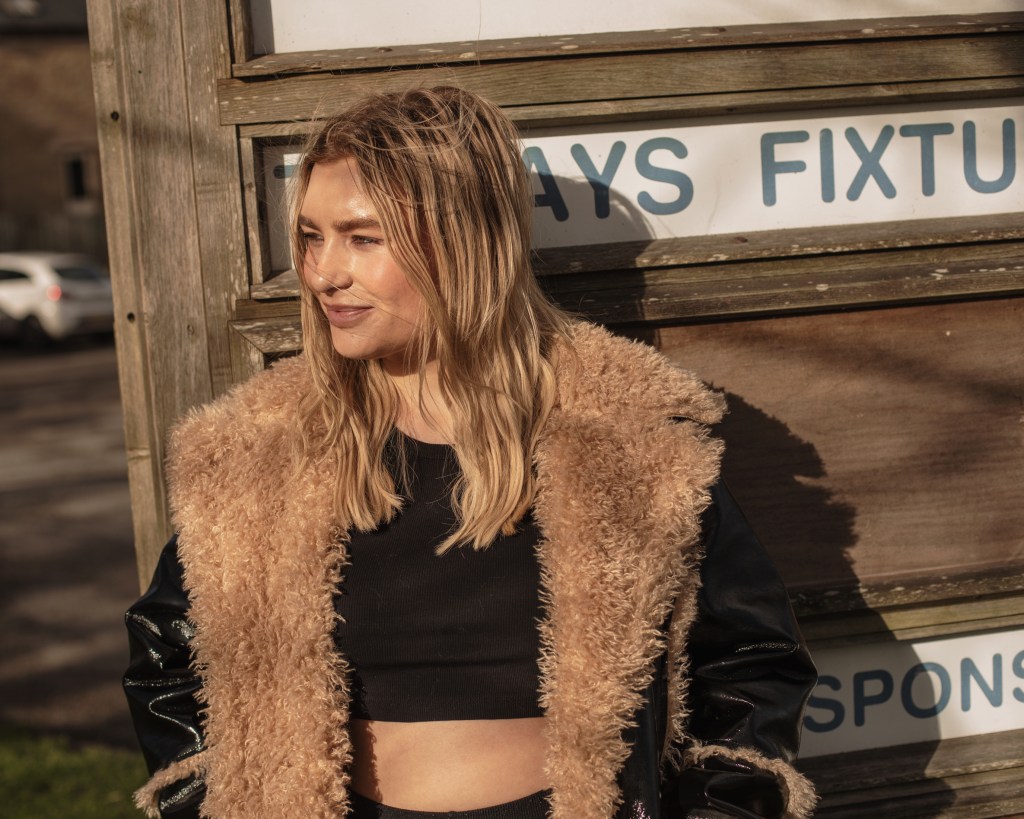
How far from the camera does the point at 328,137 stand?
2.07 metres

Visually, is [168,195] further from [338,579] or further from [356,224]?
[338,579]

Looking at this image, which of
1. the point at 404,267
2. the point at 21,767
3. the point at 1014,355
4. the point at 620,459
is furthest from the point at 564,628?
the point at 21,767

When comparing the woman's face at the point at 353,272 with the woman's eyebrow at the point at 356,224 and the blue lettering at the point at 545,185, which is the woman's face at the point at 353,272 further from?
the blue lettering at the point at 545,185

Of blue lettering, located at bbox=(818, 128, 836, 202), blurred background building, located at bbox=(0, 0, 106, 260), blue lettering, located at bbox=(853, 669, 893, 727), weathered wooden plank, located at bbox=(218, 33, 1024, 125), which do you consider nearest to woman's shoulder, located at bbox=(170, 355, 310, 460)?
weathered wooden plank, located at bbox=(218, 33, 1024, 125)

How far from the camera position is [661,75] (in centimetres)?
257

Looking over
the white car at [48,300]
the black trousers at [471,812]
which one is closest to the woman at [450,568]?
the black trousers at [471,812]

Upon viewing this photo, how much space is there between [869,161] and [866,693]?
1278 mm

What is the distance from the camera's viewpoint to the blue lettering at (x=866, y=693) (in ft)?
9.36

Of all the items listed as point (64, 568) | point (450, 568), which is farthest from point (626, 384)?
A: point (64, 568)

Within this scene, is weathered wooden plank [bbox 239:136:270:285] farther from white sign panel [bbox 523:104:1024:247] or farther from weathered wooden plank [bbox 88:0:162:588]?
white sign panel [bbox 523:104:1024:247]

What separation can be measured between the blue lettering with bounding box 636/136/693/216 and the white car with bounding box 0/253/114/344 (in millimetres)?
17029

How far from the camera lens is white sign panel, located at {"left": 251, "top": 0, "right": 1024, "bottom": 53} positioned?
8.23 ft

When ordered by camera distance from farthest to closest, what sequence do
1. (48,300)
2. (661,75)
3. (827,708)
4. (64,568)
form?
(48,300) < (64,568) < (827,708) < (661,75)

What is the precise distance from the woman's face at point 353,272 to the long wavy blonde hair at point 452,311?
0.10ft
